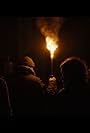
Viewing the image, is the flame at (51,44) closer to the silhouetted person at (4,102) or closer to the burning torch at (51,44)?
the burning torch at (51,44)

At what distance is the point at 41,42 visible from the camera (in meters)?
7.46

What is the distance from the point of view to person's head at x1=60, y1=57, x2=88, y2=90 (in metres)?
5.11

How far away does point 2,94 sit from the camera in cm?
521

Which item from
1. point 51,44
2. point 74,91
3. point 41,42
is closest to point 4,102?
point 74,91

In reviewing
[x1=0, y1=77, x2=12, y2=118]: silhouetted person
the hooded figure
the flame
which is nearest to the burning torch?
the flame

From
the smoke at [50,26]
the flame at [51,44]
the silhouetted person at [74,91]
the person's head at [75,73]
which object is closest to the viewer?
the silhouetted person at [74,91]

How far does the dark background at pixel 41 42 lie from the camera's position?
7207 mm

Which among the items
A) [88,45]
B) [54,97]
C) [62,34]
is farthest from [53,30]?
[54,97]

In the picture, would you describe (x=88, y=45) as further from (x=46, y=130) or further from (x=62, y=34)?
(x=46, y=130)

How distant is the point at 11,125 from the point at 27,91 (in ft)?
1.57

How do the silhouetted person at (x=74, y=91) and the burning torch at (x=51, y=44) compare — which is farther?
the burning torch at (x=51, y=44)

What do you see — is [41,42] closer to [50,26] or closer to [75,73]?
[50,26]

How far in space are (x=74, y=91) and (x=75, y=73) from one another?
1.04 feet

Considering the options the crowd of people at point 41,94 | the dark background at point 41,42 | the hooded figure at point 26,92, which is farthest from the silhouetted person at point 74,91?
the dark background at point 41,42
